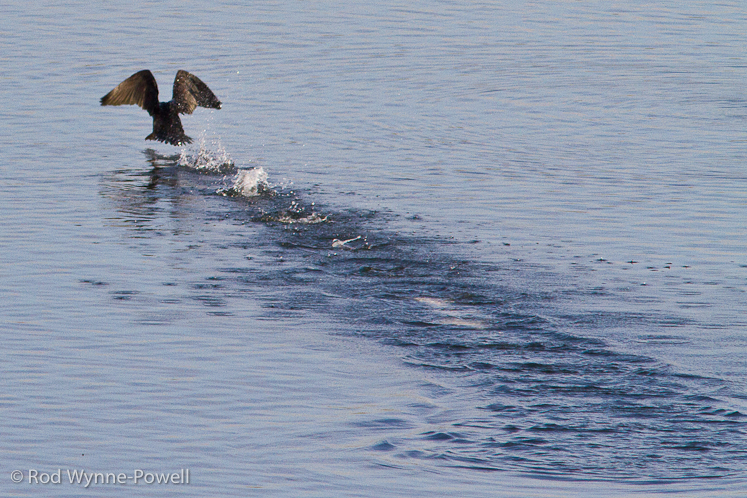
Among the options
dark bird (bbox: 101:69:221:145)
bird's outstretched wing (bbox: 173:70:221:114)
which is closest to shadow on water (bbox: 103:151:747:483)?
dark bird (bbox: 101:69:221:145)

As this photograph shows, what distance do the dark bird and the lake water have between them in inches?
16.8

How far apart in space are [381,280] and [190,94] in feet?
20.8

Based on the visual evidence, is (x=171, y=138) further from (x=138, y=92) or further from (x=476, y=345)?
(x=476, y=345)

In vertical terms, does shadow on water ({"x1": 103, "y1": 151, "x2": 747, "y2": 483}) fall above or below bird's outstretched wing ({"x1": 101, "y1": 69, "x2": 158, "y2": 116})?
below

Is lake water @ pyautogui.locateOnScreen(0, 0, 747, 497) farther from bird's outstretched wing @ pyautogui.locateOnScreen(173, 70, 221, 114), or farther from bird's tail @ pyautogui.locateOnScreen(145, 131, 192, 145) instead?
bird's outstretched wing @ pyautogui.locateOnScreen(173, 70, 221, 114)

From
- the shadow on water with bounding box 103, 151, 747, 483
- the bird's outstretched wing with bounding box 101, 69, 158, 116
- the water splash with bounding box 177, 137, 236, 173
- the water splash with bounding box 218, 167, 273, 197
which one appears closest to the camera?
the shadow on water with bounding box 103, 151, 747, 483

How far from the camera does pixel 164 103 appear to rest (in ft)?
50.9

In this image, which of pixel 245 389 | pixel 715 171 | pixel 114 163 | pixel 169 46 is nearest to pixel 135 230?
pixel 114 163

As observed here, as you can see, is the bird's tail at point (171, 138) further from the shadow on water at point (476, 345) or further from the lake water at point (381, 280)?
the shadow on water at point (476, 345)

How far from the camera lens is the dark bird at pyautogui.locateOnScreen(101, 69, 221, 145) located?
15.4 meters

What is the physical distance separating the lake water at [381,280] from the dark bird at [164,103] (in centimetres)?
43

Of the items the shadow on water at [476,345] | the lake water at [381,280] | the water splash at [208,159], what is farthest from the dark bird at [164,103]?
the shadow on water at [476,345]

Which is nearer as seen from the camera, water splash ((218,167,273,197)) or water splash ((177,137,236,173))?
water splash ((218,167,273,197))

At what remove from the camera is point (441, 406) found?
24.4 ft
